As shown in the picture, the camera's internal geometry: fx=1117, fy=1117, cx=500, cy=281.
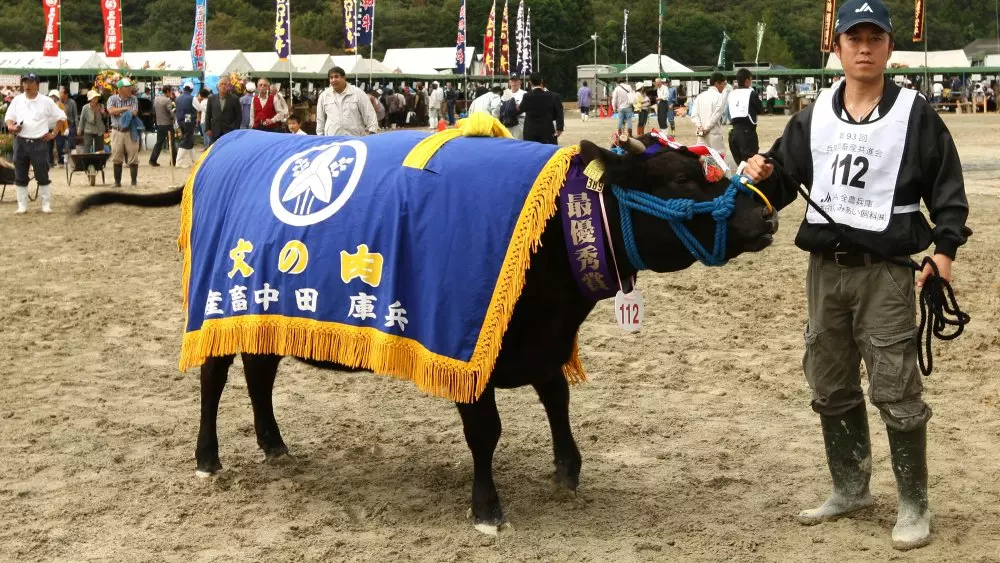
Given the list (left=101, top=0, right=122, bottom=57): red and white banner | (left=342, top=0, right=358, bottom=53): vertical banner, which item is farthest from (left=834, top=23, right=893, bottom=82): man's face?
(left=342, top=0, right=358, bottom=53): vertical banner

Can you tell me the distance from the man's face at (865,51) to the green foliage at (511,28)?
7530 centimetres

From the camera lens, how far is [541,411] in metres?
6.09

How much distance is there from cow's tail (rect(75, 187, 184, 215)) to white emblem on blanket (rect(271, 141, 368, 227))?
96 centimetres

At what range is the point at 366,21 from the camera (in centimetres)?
3519

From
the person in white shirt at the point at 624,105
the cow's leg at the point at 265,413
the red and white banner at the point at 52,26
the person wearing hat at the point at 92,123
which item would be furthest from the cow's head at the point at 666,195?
the red and white banner at the point at 52,26

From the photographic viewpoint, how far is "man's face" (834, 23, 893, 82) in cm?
391

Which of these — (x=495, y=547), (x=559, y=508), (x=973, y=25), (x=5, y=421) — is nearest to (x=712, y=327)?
(x=559, y=508)

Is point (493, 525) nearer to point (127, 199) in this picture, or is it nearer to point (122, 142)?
point (127, 199)

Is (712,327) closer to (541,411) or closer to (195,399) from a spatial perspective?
(541,411)

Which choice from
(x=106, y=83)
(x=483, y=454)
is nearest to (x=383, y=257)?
(x=483, y=454)

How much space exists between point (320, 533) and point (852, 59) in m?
2.69

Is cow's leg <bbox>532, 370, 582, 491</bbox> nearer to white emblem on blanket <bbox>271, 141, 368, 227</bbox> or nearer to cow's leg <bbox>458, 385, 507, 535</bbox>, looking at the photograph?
cow's leg <bbox>458, 385, 507, 535</bbox>

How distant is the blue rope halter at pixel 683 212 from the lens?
4.06m

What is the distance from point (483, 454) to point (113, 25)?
2829cm
